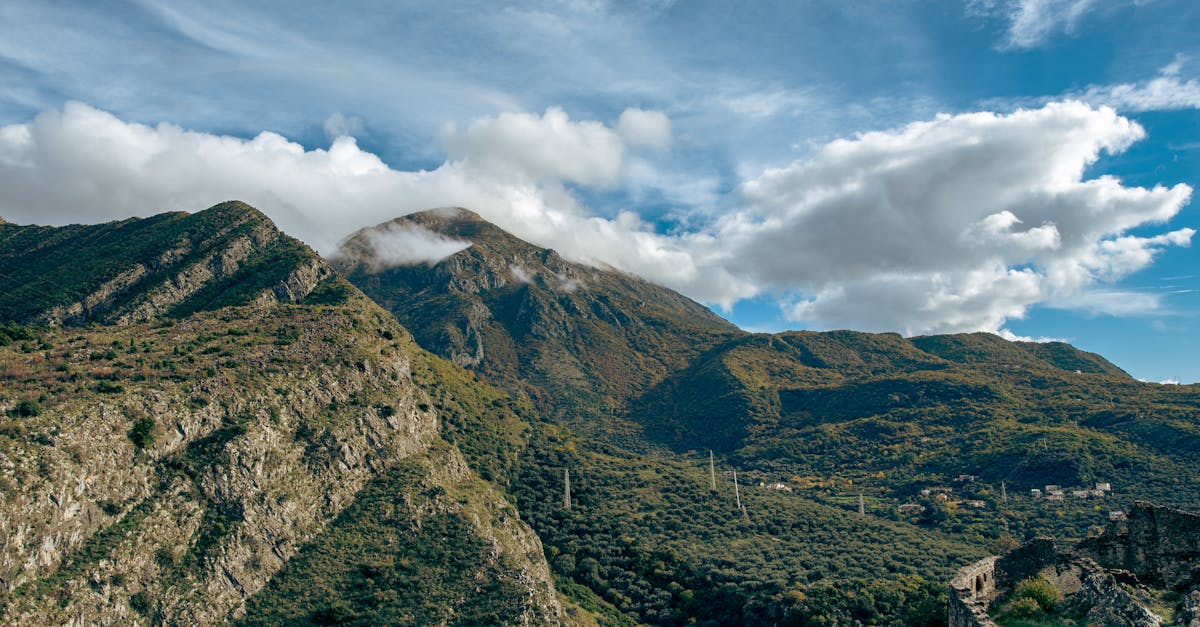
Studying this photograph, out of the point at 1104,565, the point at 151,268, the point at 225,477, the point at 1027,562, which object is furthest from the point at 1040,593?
the point at 151,268

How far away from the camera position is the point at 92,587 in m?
64.1

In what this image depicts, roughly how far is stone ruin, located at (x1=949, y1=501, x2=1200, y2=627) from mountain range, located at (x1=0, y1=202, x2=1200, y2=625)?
33.7 feet

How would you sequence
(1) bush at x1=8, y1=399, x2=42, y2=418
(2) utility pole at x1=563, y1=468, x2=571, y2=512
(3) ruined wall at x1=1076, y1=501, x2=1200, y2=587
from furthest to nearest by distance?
(2) utility pole at x1=563, y1=468, x2=571, y2=512 < (1) bush at x1=8, y1=399, x2=42, y2=418 < (3) ruined wall at x1=1076, y1=501, x2=1200, y2=587

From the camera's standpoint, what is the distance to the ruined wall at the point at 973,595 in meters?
21.5

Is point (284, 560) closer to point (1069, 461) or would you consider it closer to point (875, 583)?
point (875, 583)

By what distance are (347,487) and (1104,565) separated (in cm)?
9025

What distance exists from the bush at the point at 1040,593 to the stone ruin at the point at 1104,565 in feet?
1.36

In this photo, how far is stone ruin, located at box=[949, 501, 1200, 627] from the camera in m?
22.9

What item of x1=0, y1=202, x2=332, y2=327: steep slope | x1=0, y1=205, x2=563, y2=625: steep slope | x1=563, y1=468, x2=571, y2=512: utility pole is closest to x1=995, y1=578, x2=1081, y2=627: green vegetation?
x1=0, y1=205, x2=563, y2=625: steep slope

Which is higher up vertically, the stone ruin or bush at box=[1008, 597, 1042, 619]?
the stone ruin

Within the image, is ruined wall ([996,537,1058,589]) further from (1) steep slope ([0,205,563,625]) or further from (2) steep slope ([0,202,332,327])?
(2) steep slope ([0,202,332,327])

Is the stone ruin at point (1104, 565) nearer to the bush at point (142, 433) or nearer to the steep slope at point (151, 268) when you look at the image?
the bush at point (142, 433)

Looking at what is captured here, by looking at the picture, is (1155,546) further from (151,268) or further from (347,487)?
(151,268)

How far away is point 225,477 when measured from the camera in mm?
81250
